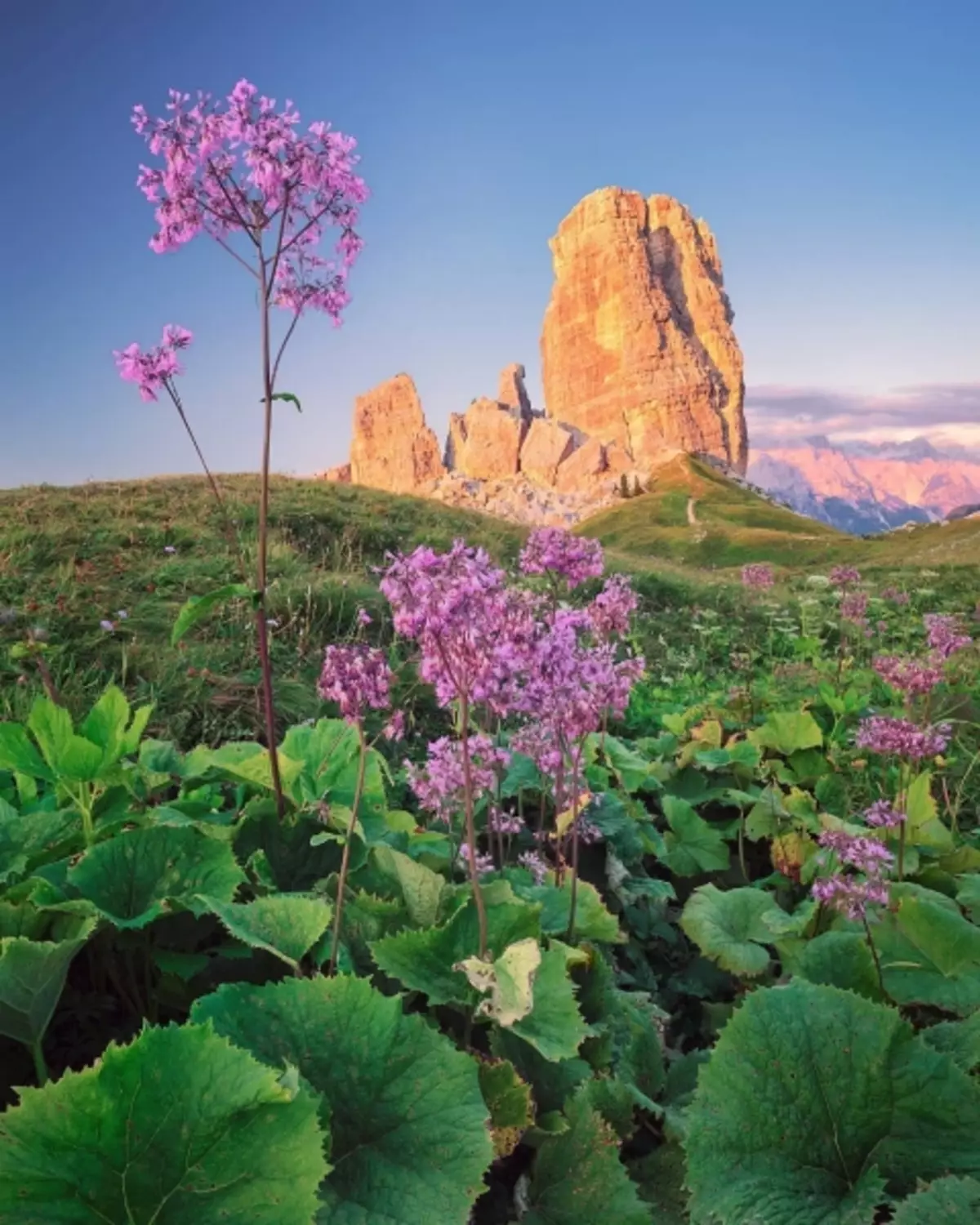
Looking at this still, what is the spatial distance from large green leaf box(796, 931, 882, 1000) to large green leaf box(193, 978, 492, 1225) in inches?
56.6

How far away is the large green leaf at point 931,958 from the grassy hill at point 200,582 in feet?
7.66

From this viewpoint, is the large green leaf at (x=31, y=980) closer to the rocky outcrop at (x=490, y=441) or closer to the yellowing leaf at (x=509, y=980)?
the yellowing leaf at (x=509, y=980)

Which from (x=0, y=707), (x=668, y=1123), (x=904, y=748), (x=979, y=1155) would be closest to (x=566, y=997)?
(x=668, y=1123)

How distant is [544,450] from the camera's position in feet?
579

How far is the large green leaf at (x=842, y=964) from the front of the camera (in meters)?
2.48

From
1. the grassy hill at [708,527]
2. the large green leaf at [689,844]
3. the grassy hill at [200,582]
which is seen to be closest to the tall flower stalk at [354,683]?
the grassy hill at [200,582]

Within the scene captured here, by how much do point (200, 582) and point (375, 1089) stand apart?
29.5 ft

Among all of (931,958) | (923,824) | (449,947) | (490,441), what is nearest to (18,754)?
(449,947)

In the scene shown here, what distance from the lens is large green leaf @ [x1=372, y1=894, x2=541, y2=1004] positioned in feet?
6.11

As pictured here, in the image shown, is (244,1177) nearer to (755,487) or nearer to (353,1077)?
(353,1077)

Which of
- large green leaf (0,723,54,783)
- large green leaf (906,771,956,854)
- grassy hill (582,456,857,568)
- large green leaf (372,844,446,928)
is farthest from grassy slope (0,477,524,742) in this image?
grassy hill (582,456,857,568)

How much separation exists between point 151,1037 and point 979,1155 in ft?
4.98

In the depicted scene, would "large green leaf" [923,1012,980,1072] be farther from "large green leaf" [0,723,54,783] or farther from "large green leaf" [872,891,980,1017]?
"large green leaf" [0,723,54,783]

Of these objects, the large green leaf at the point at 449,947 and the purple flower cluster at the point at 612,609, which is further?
the purple flower cluster at the point at 612,609
